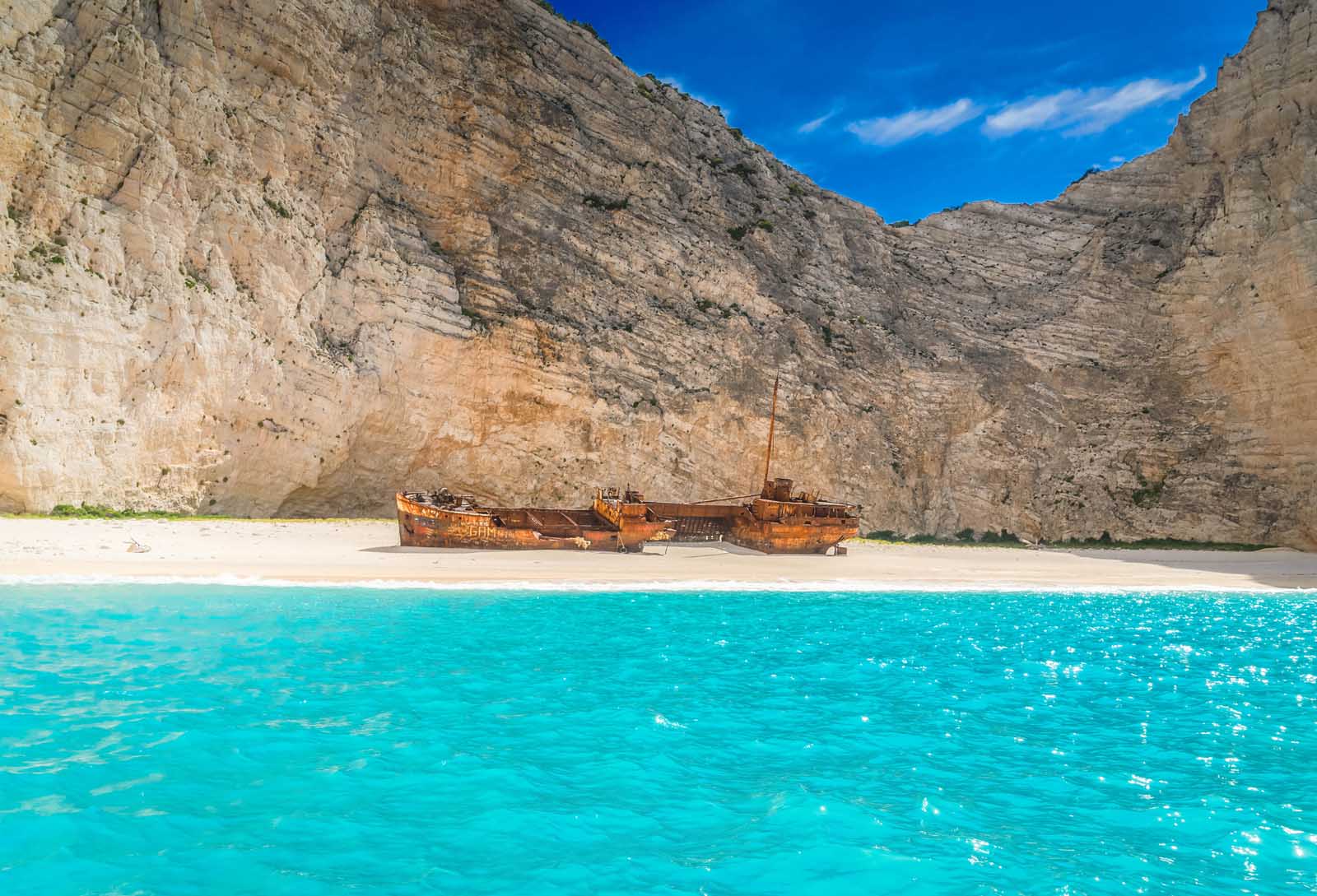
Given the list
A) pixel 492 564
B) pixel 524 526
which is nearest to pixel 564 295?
pixel 524 526

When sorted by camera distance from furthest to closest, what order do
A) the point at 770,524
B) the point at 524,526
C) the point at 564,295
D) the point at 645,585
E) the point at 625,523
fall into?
the point at 564,295
the point at 770,524
the point at 524,526
the point at 625,523
the point at 645,585

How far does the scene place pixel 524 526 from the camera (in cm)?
2678

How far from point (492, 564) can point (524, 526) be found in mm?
5339

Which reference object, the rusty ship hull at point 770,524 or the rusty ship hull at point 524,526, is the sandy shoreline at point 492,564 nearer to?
the rusty ship hull at point 524,526

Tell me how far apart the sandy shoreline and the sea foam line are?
0.36 feet

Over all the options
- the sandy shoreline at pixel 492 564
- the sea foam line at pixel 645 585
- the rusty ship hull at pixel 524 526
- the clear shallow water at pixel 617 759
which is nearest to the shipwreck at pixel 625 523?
the rusty ship hull at pixel 524 526

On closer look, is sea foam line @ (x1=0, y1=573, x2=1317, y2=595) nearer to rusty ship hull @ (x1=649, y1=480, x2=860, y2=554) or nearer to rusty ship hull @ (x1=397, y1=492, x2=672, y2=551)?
rusty ship hull @ (x1=397, y1=492, x2=672, y2=551)

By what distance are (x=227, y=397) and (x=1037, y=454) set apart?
3998 cm

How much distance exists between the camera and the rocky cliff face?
24.5m

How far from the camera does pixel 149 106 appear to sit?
86.1 ft

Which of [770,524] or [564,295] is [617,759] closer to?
[770,524]

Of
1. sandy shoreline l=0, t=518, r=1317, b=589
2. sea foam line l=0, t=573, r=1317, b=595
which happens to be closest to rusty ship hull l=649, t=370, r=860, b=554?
sandy shoreline l=0, t=518, r=1317, b=589

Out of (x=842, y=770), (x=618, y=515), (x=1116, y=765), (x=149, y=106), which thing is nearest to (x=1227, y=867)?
(x=1116, y=765)

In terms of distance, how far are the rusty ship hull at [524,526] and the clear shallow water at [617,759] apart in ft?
31.2
